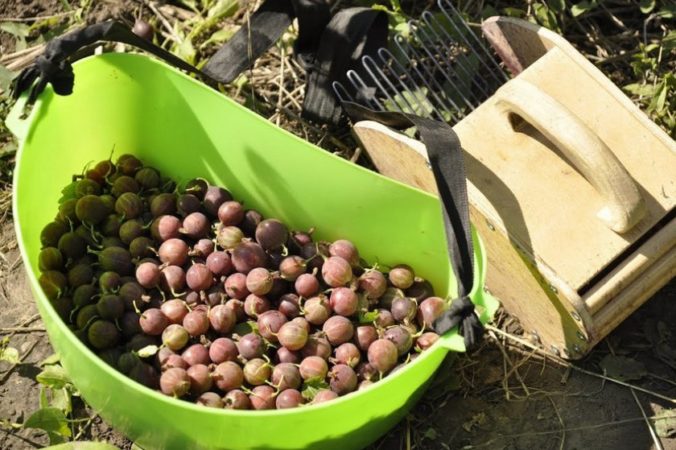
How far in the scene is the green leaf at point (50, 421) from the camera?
72.5 inches

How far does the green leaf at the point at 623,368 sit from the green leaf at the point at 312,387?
610 mm

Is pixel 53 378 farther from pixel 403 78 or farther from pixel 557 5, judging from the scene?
pixel 557 5

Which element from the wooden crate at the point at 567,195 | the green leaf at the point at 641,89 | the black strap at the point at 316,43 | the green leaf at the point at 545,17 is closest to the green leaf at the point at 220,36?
the black strap at the point at 316,43

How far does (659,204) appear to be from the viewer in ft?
5.89

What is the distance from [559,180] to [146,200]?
2.90 ft

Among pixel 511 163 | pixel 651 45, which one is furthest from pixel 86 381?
pixel 651 45

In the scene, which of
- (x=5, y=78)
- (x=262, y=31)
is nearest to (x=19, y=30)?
(x=5, y=78)

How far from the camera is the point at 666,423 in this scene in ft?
6.14

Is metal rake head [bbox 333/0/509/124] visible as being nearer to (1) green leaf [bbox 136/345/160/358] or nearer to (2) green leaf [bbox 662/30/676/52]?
(2) green leaf [bbox 662/30/676/52]

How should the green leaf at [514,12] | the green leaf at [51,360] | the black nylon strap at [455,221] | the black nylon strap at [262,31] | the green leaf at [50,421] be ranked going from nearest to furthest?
the black nylon strap at [455,221] → the green leaf at [50,421] → the green leaf at [51,360] → the black nylon strap at [262,31] → the green leaf at [514,12]

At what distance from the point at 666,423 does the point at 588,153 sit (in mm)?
602

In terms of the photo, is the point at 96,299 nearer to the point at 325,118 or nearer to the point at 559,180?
the point at 325,118

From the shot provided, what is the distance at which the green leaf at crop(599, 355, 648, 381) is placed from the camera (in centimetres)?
192

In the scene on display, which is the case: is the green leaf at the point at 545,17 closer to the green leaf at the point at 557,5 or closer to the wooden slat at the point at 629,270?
the green leaf at the point at 557,5
